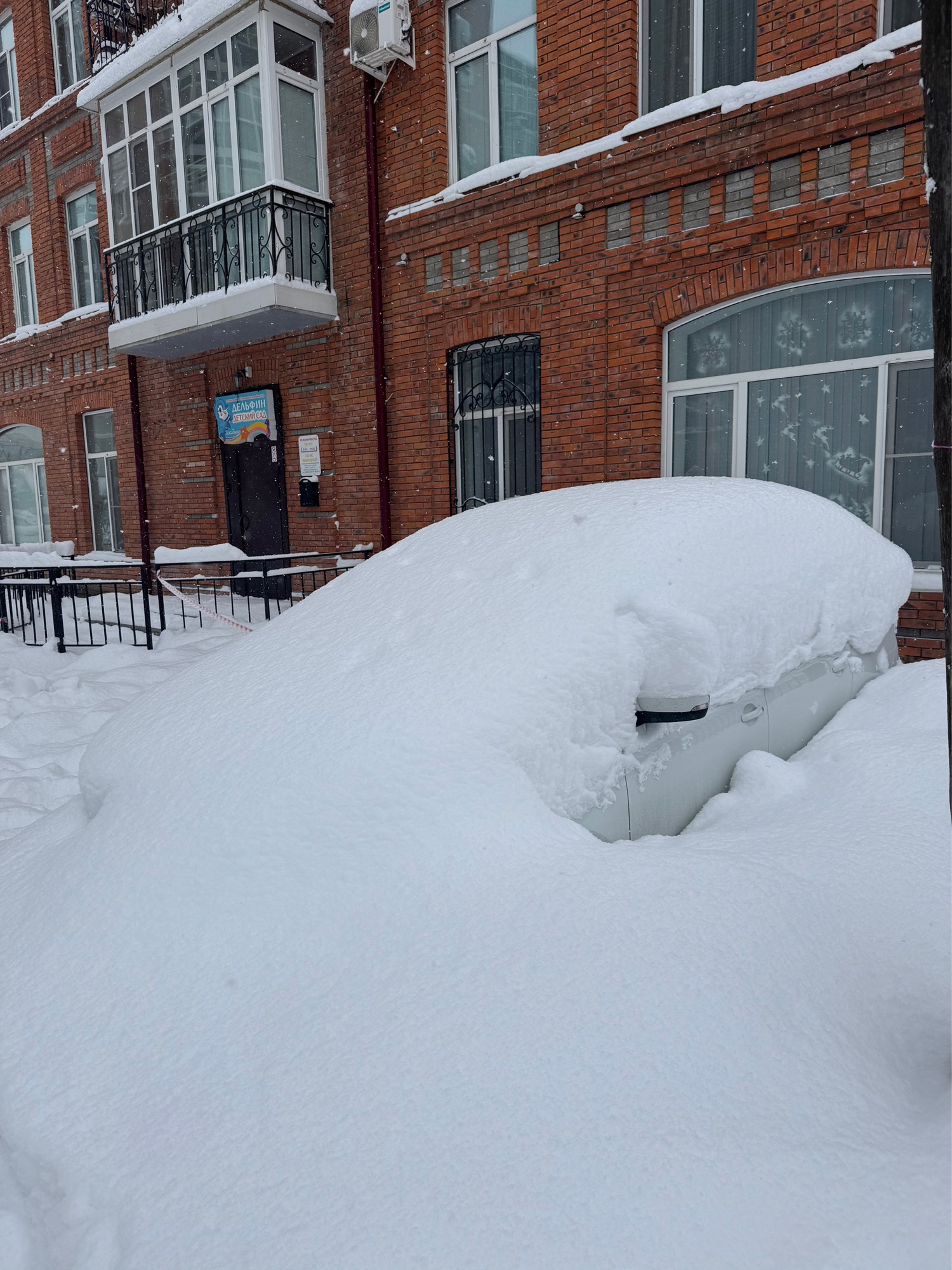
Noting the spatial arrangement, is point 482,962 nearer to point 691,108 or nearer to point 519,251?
point 691,108

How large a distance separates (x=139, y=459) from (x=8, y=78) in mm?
7696

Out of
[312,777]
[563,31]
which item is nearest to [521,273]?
[563,31]

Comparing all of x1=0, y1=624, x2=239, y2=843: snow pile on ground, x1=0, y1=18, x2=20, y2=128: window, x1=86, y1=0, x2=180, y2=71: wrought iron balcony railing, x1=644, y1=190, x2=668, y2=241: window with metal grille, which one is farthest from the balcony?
x1=0, y1=18, x2=20, y2=128: window

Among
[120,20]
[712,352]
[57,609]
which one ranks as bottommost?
[57,609]

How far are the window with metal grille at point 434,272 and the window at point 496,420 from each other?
2.29 ft

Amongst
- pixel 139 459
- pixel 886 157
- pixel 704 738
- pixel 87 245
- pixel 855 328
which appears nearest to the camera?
pixel 704 738

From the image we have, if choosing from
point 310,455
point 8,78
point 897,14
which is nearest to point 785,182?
point 897,14

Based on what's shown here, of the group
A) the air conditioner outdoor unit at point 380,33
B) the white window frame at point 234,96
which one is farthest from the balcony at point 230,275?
the air conditioner outdoor unit at point 380,33

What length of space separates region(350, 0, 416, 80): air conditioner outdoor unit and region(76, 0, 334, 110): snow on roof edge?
0.95 m

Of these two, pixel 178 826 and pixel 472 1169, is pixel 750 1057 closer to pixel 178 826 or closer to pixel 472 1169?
pixel 472 1169

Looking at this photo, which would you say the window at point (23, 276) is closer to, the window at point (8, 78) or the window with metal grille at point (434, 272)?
the window at point (8, 78)

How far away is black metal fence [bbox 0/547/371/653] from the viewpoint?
813 cm

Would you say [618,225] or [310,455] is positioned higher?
[618,225]

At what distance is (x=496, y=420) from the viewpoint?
331 inches
